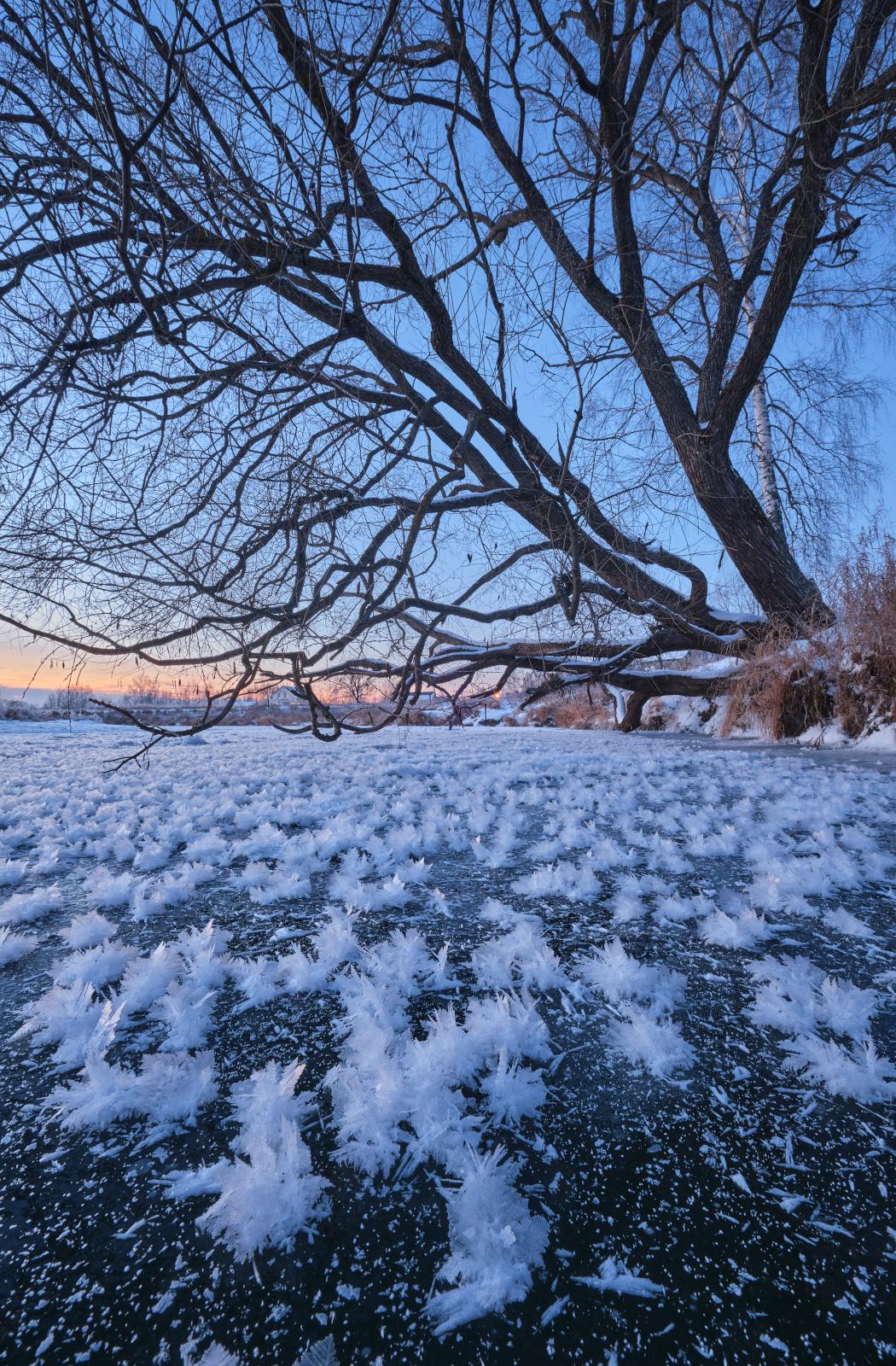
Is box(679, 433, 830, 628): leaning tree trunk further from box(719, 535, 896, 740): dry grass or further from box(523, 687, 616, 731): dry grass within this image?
box(523, 687, 616, 731): dry grass

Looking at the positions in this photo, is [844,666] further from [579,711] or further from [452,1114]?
[579,711]

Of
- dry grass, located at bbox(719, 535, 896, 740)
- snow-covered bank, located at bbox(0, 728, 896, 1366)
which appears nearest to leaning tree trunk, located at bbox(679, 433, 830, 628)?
dry grass, located at bbox(719, 535, 896, 740)

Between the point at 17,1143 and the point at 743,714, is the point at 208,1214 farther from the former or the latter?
the point at 743,714

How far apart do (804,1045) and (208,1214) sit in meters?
0.86

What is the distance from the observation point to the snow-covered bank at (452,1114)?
0.50 meters

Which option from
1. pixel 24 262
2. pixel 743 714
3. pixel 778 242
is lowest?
pixel 743 714

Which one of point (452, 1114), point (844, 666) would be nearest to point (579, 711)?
point (844, 666)

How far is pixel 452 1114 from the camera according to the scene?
28.5 inches

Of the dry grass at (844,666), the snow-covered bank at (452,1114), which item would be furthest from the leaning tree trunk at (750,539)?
the snow-covered bank at (452,1114)

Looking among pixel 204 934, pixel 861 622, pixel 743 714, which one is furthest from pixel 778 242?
pixel 204 934

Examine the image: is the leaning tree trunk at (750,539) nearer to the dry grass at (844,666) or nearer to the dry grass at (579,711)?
the dry grass at (844,666)

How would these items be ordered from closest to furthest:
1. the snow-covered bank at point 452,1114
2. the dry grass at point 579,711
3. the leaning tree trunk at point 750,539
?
the snow-covered bank at point 452,1114 < the leaning tree trunk at point 750,539 < the dry grass at point 579,711

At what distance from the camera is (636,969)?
111 cm

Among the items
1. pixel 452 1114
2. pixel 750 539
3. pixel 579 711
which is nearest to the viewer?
pixel 452 1114
